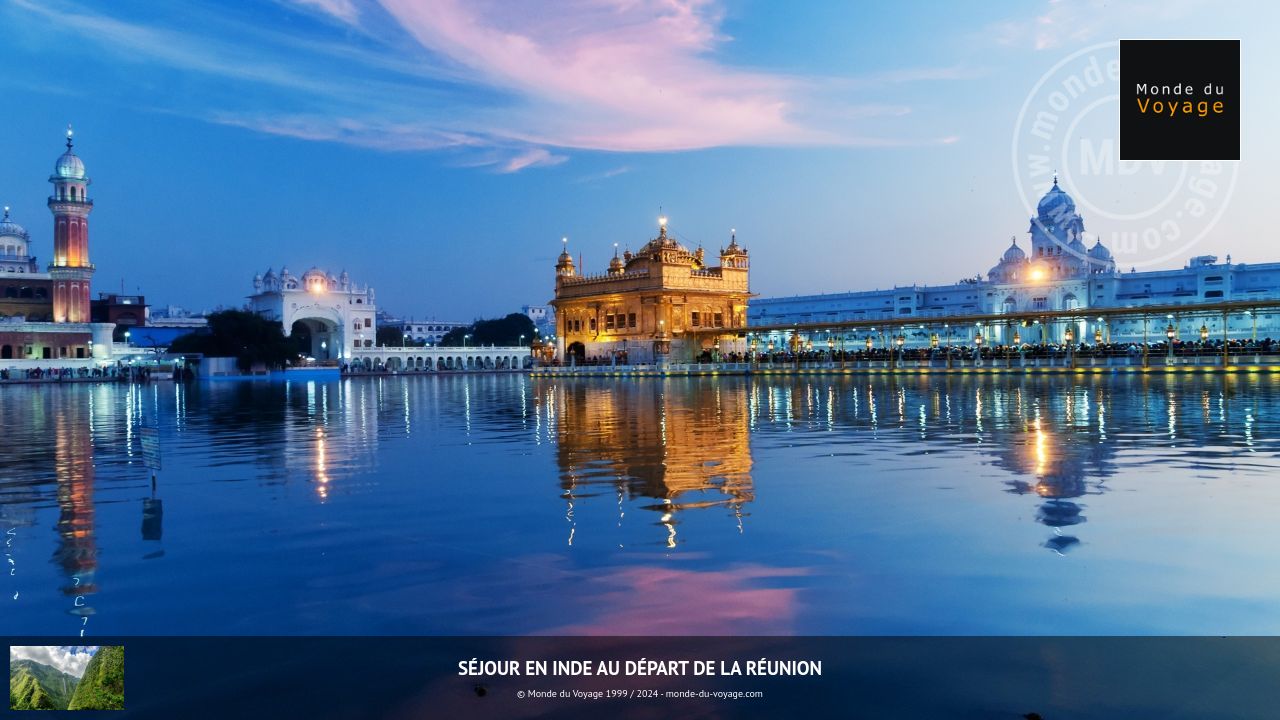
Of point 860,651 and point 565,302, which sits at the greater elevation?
point 565,302

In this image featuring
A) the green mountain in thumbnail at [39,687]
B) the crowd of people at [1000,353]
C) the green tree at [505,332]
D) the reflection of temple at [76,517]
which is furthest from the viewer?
the green tree at [505,332]

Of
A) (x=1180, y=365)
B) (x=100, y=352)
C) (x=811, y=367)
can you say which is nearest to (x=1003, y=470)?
(x=1180, y=365)

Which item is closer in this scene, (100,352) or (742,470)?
(742,470)

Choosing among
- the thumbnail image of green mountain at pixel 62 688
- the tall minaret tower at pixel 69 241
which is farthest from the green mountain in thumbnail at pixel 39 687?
the tall minaret tower at pixel 69 241

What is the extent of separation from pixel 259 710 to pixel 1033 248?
117 m

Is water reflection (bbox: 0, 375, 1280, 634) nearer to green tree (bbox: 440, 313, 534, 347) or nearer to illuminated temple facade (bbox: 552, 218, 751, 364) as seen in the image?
illuminated temple facade (bbox: 552, 218, 751, 364)

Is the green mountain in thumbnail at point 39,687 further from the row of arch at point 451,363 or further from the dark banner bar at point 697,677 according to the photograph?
the row of arch at point 451,363

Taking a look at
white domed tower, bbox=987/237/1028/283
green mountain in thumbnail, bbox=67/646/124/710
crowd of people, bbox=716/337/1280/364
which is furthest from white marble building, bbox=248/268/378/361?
green mountain in thumbnail, bbox=67/646/124/710

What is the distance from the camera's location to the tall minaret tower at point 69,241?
8000cm

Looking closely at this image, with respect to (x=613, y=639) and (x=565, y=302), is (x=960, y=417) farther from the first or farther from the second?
(x=565, y=302)

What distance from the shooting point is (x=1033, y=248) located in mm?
111062

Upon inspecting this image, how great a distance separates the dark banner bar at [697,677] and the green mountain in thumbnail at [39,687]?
89 millimetres

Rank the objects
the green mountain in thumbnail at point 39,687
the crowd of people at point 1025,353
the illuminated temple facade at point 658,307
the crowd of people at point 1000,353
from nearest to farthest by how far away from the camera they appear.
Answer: the green mountain in thumbnail at point 39,687 < the crowd of people at point 1025,353 < the crowd of people at point 1000,353 < the illuminated temple facade at point 658,307

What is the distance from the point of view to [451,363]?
108 metres
